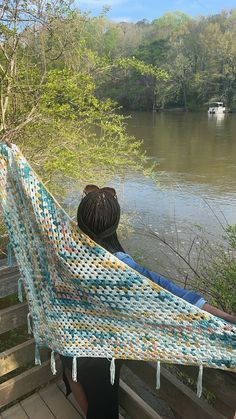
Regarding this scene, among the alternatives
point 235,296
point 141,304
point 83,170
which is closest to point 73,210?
point 83,170

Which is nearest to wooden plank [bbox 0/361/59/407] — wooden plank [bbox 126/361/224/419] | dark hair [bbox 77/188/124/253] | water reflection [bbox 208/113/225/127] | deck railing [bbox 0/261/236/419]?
deck railing [bbox 0/261/236/419]

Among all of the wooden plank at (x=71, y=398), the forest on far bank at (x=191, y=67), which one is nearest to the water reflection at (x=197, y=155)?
the wooden plank at (x=71, y=398)

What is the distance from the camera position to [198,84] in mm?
48062

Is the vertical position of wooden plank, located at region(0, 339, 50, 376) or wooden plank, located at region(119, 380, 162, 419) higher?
wooden plank, located at region(0, 339, 50, 376)

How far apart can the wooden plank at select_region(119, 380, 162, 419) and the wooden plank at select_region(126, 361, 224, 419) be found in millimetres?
127

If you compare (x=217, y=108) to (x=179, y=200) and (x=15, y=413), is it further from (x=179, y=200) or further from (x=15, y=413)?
(x=15, y=413)

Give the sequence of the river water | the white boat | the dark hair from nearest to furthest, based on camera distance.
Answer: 1. the dark hair
2. the river water
3. the white boat

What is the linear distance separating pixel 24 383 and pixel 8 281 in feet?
1.91

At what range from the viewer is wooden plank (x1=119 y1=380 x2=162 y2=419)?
6.25 ft

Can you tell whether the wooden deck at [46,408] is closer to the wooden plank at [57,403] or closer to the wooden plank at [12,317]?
the wooden plank at [57,403]

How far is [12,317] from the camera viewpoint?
6.79 feet

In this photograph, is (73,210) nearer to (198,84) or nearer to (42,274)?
(42,274)

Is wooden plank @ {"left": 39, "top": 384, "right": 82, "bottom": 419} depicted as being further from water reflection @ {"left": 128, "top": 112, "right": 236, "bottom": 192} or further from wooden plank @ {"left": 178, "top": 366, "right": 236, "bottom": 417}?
water reflection @ {"left": 128, "top": 112, "right": 236, "bottom": 192}

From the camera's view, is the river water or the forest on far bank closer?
the river water
